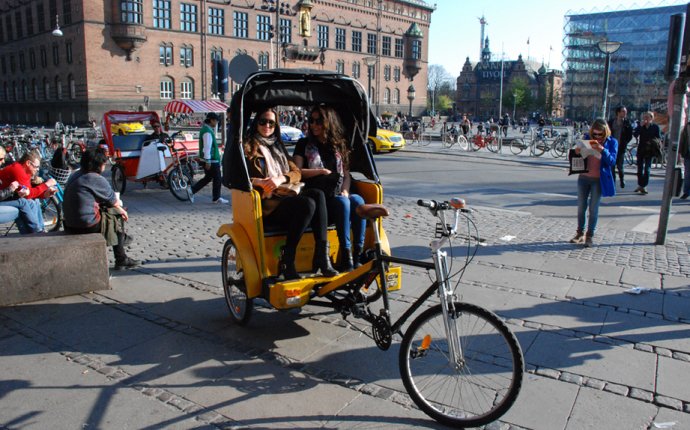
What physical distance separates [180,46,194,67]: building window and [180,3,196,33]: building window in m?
1.79

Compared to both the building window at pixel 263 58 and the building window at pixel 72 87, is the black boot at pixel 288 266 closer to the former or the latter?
the building window at pixel 72 87

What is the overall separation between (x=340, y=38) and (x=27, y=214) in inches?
2660

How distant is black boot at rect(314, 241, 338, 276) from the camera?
4594 millimetres

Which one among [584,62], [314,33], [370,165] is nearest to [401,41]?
[314,33]

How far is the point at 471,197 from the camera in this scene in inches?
502

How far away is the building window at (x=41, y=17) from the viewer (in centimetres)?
5654

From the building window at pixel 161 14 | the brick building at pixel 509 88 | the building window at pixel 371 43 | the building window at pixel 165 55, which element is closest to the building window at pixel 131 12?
the building window at pixel 161 14

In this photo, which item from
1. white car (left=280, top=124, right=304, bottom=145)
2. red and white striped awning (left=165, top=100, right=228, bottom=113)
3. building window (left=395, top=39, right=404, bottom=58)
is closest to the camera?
red and white striped awning (left=165, top=100, right=228, bottom=113)

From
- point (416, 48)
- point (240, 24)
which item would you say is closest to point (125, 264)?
point (240, 24)

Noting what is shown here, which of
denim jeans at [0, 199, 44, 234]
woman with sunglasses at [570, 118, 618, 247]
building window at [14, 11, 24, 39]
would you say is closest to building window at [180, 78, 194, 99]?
building window at [14, 11, 24, 39]

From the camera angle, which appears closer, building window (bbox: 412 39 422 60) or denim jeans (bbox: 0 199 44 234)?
denim jeans (bbox: 0 199 44 234)

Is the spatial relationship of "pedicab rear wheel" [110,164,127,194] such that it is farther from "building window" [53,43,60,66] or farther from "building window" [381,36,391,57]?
"building window" [381,36,391,57]

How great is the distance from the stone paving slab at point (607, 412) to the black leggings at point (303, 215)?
2212 millimetres

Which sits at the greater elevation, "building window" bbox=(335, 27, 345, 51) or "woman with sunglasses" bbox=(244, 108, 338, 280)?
"building window" bbox=(335, 27, 345, 51)
